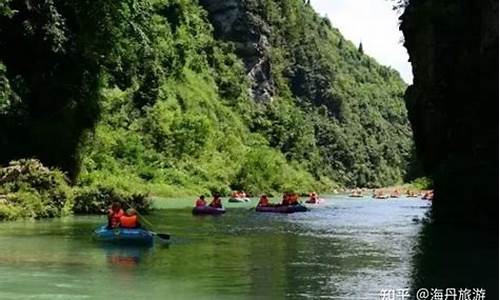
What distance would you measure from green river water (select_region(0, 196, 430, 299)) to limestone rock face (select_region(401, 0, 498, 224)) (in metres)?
3.08

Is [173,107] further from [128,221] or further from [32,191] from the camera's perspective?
[128,221]

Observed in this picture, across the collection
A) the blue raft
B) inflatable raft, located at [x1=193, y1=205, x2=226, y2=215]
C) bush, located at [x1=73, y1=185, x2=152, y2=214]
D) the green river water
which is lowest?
the green river water

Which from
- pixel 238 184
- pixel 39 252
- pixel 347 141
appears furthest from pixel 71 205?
pixel 347 141

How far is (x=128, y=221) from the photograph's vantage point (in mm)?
24844

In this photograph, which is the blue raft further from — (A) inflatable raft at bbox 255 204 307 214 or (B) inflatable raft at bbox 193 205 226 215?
(A) inflatable raft at bbox 255 204 307 214

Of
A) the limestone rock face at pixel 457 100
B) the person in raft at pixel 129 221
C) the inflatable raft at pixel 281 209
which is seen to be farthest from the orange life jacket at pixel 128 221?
the inflatable raft at pixel 281 209

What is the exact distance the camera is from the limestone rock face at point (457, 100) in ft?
106

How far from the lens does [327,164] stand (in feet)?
458

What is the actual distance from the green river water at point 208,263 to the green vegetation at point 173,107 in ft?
32.8

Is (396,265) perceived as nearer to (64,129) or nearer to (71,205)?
(71,205)

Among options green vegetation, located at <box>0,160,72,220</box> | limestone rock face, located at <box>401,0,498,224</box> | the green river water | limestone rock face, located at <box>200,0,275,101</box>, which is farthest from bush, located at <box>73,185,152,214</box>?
limestone rock face, located at <box>200,0,275,101</box>

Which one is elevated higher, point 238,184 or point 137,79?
point 137,79

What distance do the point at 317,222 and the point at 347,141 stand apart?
381 ft

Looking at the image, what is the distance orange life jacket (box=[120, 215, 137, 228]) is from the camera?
24.8 metres
